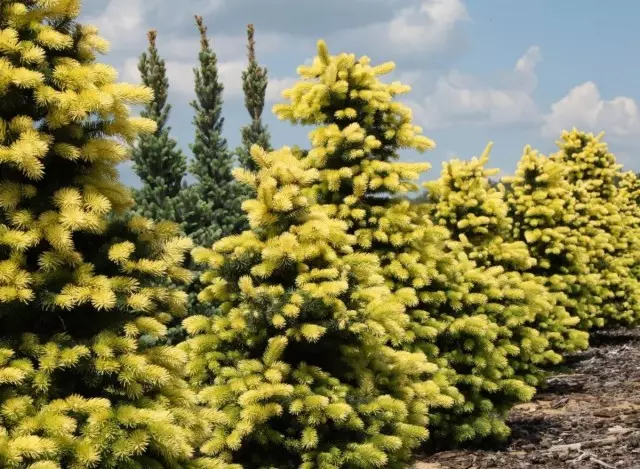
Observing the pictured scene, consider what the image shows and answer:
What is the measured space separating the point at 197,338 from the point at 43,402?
2202 mm

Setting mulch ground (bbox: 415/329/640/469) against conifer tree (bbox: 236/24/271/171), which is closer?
mulch ground (bbox: 415/329/640/469)

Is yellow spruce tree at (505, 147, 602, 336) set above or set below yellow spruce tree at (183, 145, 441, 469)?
above

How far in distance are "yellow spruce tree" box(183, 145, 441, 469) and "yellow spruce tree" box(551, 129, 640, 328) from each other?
1196cm

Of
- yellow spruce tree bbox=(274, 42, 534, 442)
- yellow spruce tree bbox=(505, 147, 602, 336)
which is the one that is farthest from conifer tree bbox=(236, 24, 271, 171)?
yellow spruce tree bbox=(274, 42, 534, 442)

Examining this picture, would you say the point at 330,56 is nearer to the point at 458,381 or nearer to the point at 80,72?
the point at 458,381

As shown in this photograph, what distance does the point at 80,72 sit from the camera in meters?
5.18

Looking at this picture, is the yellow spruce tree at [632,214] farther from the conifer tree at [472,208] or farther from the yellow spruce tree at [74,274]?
the yellow spruce tree at [74,274]

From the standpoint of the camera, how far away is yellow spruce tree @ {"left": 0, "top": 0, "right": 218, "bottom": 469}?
470 centimetres

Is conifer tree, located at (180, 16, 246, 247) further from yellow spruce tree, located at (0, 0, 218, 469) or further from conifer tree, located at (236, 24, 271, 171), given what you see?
yellow spruce tree, located at (0, 0, 218, 469)

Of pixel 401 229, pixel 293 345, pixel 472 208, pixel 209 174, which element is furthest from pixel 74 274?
pixel 209 174

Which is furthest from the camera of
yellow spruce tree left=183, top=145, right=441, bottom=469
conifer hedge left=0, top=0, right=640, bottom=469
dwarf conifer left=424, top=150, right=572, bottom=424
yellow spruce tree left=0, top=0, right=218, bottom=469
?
dwarf conifer left=424, top=150, right=572, bottom=424

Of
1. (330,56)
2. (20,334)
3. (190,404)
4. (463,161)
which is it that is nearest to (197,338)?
(190,404)

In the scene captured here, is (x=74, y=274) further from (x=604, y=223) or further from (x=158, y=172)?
(x=604, y=223)

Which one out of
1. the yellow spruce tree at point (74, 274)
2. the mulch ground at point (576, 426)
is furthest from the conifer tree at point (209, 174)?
the yellow spruce tree at point (74, 274)
